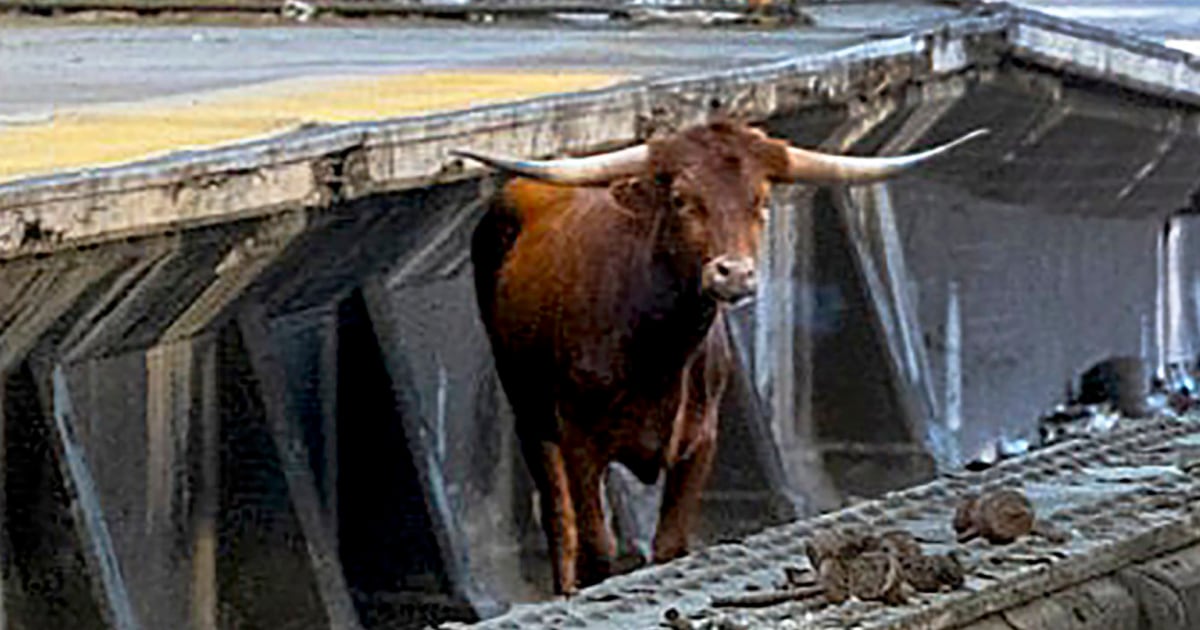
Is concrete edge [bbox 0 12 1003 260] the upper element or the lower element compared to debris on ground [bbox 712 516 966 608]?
lower

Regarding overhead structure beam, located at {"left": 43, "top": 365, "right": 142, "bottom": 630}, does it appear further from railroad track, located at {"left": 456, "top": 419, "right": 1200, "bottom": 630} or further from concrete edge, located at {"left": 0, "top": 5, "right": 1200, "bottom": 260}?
railroad track, located at {"left": 456, "top": 419, "right": 1200, "bottom": 630}

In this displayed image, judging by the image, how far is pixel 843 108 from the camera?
1516 cm

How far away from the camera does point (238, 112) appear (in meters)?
12.3

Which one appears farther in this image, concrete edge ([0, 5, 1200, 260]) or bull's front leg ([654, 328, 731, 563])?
bull's front leg ([654, 328, 731, 563])

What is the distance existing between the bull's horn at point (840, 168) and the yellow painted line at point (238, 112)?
1107 millimetres

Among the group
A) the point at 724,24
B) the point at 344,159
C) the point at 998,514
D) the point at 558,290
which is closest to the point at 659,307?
the point at 558,290

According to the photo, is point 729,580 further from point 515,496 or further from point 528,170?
point 515,496

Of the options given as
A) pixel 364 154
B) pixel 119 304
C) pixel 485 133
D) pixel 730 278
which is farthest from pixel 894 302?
pixel 119 304

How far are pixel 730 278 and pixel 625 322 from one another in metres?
0.95

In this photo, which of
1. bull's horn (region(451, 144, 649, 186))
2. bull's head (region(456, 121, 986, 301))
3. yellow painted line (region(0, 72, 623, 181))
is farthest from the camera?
bull's horn (region(451, 144, 649, 186))

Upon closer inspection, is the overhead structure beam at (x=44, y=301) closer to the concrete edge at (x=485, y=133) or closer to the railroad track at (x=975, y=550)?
the concrete edge at (x=485, y=133)

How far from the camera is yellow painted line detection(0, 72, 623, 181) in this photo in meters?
10.6

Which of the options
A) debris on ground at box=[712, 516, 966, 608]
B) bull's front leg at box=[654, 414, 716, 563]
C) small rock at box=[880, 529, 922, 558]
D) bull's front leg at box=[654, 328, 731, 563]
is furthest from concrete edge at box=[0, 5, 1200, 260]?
debris on ground at box=[712, 516, 966, 608]

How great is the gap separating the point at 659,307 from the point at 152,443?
1.46 metres
